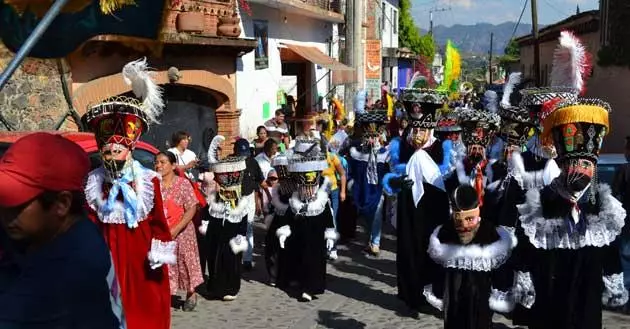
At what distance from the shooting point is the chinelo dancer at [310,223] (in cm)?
832

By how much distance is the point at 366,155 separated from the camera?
10.8m

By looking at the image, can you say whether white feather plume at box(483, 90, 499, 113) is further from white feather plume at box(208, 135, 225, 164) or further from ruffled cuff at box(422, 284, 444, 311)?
ruffled cuff at box(422, 284, 444, 311)

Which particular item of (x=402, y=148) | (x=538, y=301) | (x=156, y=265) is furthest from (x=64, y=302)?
(x=402, y=148)

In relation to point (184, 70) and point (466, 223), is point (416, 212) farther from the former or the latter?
point (184, 70)

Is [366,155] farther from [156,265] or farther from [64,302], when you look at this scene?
[64,302]

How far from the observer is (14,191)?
272 centimetres

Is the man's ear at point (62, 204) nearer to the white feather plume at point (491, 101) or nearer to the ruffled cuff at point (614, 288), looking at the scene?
the ruffled cuff at point (614, 288)

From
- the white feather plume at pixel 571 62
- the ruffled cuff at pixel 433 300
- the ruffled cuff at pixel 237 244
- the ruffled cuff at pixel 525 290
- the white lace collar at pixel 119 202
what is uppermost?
the white feather plume at pixel 571 62

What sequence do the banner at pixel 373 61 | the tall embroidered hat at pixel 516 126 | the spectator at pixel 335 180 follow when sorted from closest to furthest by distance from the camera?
the tall embroidered hat at pixel 516 126 < the spectator at pixel 335 180 < the banner at pixel 373 61

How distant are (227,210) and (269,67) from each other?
1206 cm

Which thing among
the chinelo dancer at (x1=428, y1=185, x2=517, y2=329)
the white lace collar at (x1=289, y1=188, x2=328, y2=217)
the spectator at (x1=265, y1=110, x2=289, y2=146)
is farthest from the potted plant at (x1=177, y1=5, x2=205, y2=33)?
the chinelo dancer at (x1=428, y1=185, x2=517, y2=329)

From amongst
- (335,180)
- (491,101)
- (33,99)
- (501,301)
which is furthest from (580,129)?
(33,99)

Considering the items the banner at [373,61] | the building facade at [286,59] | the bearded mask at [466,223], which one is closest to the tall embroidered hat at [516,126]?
the bearded mask at [466,223]

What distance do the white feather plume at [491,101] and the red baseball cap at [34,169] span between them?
7.36 metres
